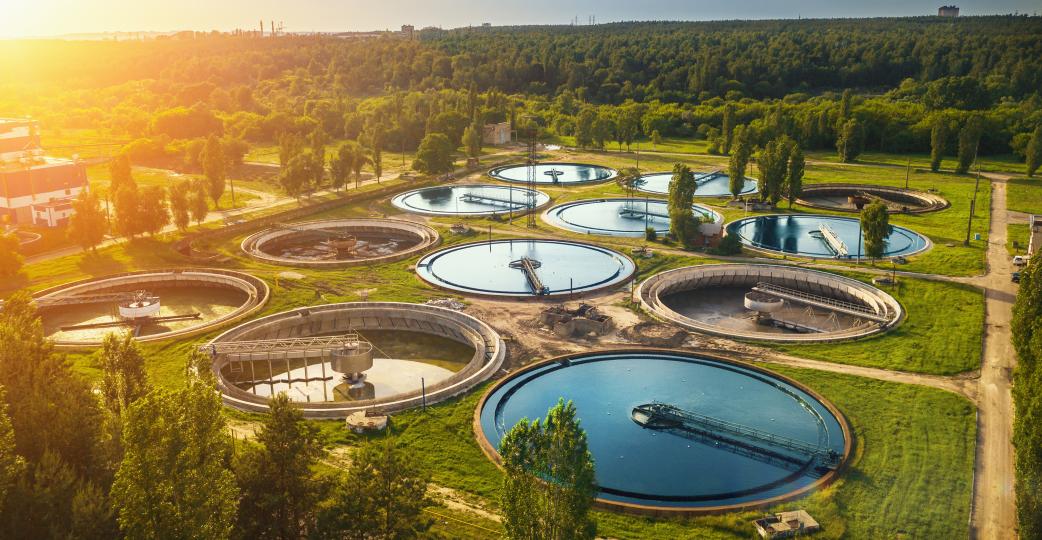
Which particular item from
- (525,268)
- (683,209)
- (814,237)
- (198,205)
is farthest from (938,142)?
(198,205)

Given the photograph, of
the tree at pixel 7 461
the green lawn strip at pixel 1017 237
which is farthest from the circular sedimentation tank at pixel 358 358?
the green lawn strip at pixel 1017 237

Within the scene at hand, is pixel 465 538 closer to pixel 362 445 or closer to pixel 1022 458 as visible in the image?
pixel 362 445

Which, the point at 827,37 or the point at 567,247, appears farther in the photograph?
the point at 827,37

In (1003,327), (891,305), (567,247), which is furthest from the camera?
(567,247)

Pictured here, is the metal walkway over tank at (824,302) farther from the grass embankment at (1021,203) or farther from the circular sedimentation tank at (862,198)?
the circular sedimentation tank at (862,198)

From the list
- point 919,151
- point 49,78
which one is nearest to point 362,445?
point 919,151

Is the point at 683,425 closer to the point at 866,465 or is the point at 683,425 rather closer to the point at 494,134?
the point at 866,465
